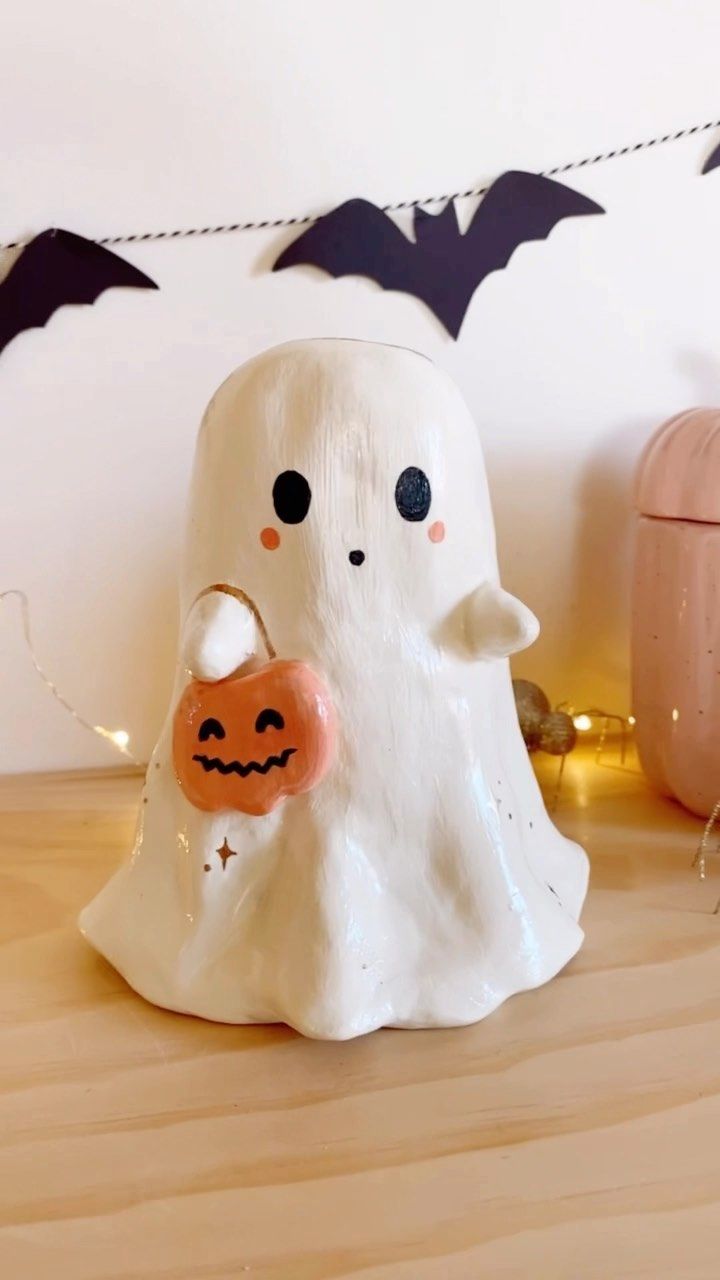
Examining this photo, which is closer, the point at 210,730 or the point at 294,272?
the point at 210,730

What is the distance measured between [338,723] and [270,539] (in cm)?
12

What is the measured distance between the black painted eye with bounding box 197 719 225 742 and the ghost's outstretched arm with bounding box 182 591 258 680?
0.03 m

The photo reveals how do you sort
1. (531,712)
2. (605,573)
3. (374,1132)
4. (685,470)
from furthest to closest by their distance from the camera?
(605,573) → (531,712) → (685,470) → (374,1132)

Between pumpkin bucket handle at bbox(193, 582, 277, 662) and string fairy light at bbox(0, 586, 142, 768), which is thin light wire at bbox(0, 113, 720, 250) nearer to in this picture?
string fairy light at bbox(0, 586, 142, 768)

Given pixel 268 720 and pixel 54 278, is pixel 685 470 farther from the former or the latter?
pixel 54 278

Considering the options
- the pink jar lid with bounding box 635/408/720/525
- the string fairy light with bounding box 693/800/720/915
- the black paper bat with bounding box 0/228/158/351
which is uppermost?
the black paper bat with bounding box 0/228/158/351

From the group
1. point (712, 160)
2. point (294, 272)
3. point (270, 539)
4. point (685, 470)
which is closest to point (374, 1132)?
point (270, 539)

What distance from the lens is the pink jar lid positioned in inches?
32.3

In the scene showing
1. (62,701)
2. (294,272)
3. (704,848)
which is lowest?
(704,848)

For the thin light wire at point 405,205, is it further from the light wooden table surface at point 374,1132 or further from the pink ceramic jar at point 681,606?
the light wooden table surface at point 374,1132

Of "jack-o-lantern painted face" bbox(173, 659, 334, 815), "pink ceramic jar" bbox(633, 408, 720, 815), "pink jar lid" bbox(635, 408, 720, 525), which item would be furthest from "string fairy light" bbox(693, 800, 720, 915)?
"jack-o-lantern painted face" bbox(173, 659, 334, 815)

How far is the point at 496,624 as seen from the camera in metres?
0.62

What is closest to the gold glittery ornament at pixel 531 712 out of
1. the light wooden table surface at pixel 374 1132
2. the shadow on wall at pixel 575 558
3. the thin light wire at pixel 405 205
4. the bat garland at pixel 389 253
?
the shadow on wall at pixel 575 558

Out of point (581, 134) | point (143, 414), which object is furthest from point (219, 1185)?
point (581, 134)
